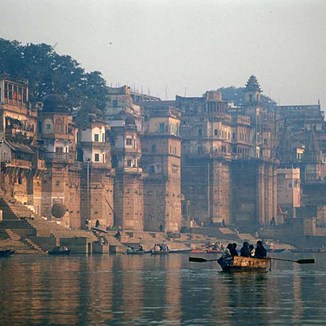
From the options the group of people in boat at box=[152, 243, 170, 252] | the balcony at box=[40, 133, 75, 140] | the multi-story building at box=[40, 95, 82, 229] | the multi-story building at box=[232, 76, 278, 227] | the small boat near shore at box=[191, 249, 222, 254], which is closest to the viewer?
the group of people in boat at box=[152, 243, 170, 252]

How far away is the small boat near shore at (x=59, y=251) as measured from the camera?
90625mm

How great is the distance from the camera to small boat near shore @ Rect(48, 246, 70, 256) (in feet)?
297

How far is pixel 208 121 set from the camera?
138 metres

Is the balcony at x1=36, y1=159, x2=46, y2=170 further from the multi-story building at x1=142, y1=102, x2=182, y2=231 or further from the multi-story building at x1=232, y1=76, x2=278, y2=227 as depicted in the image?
the multi-story building at x1=232, y1=76, x2=278, y2=227

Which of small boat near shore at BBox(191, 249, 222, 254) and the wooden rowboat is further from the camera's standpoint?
small boat near shore at BBox(191, 249, 222, 254)

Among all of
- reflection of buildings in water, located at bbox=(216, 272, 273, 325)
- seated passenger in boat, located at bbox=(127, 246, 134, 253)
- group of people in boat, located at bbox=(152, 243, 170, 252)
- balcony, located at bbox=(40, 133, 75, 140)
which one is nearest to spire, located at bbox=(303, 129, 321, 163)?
group of people in boat, located at bbox=(152, 243, 170, 252)

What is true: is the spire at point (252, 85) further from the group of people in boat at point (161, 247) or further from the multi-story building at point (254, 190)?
the group of people in boat at point (161, 247)

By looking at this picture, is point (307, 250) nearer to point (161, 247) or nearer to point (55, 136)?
point (161, 247)

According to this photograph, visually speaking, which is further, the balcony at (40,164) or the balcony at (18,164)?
the balcony at (40,164)

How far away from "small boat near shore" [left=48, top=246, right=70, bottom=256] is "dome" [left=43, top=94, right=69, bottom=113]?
19.8m

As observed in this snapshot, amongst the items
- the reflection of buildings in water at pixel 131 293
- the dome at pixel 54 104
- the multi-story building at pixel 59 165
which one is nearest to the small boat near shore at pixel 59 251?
the multi-story building at pixel 59 165

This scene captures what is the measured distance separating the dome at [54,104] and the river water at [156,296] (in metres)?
39.0

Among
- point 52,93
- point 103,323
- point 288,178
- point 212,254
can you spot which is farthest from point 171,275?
point 288,178

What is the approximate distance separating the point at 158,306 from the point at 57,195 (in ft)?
208
